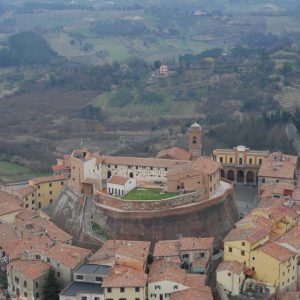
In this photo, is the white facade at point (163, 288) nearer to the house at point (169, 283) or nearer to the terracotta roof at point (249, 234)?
the house at point (169, 283)

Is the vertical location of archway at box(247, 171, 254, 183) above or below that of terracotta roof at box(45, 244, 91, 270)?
below

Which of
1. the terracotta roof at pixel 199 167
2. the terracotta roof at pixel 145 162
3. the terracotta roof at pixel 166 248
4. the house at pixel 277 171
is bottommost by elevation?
the terracotta roof at pixel 166 248

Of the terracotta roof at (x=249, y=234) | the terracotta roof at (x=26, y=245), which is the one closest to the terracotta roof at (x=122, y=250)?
the terracotta roof at (x=26, y=245)

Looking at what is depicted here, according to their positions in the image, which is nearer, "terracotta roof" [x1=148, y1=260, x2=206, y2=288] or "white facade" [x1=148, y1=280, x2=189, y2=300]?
"white facade" [x1=148, y1=280, x2=189, y2=300]

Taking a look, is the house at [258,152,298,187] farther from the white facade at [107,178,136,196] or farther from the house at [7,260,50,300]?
the house at [7,260,50,300]

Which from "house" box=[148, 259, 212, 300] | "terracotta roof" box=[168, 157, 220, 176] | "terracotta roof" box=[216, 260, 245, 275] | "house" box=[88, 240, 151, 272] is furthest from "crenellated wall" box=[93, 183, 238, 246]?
"house" box=[148, 259, 212, 300]
